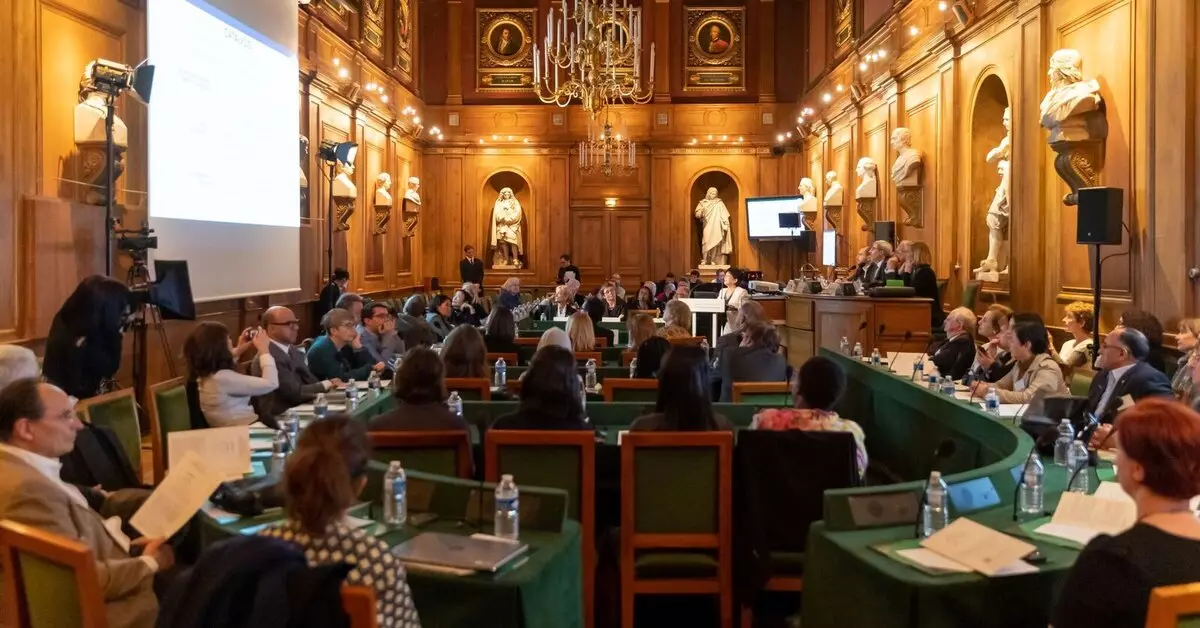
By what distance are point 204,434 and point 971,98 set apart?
8.17 m

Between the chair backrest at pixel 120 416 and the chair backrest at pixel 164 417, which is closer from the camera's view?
the chair backrest at pixel 120 416

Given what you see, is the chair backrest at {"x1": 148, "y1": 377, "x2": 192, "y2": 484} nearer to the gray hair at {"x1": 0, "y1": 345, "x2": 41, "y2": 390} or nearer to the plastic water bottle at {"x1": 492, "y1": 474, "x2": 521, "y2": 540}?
the gray hair at {"x1": 0, "y1": 345, "x2": 41, "y2": 390}

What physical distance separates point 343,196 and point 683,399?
9.15 meters

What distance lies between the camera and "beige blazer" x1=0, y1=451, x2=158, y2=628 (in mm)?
2482

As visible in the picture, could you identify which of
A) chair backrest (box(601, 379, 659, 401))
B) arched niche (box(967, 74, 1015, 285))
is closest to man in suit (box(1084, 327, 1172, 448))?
chair backrest (box(601, 379, 659, 401))

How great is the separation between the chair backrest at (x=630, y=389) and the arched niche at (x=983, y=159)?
5.45m

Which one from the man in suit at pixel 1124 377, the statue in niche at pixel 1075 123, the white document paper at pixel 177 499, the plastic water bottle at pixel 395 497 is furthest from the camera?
the statue in niche at pixel 1075 123

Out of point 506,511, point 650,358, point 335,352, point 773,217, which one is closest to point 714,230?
point 773,217

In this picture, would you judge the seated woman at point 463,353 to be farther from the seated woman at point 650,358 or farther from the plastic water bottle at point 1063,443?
the plastic water bottle at point 1063,443

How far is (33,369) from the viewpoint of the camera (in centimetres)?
364

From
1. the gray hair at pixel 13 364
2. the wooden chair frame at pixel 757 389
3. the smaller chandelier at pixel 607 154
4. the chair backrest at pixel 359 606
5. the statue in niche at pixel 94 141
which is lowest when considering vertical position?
the chair backrest at pixel 359 606

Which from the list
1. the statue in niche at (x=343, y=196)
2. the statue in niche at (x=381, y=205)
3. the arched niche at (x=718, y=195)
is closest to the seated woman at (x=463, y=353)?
the statue in niche at (x=343, y=196)

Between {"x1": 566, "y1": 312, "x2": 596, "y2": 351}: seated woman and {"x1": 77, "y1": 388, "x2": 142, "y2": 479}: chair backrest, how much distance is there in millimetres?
3101

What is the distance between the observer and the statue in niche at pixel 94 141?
6.58 meters
